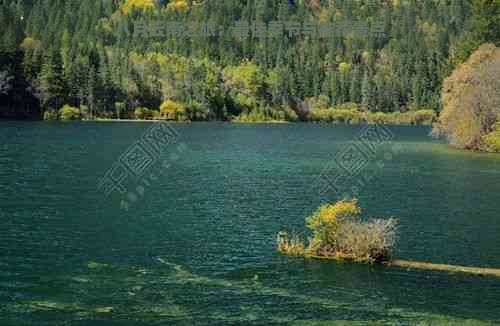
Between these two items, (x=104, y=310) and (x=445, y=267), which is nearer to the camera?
(x=104, y=310)

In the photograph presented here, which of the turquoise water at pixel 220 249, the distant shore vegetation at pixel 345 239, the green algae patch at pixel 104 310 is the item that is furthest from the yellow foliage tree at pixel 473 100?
the green algae patch at pixel 104 310

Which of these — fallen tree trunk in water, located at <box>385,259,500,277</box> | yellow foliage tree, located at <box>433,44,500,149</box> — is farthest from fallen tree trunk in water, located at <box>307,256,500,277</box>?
yellow foliage tree, located at <box>433,44,500,149</box>

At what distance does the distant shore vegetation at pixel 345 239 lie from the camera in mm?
39000

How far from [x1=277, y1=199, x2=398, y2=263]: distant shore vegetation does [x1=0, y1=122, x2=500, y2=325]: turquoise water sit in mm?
1082

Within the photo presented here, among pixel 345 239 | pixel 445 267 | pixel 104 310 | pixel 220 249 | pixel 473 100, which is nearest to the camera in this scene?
pixel 104 310

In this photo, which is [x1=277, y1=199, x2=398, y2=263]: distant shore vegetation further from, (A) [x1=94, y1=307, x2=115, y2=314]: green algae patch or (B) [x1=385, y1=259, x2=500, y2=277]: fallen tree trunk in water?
(A) [x1=94, y1=307, x2=115, y2=314]: green algae patch

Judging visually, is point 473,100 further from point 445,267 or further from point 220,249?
point 220,249

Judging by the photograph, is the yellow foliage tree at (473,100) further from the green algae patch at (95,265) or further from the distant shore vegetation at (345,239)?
the green algae patch at (95,265)

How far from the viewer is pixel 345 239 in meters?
39.8

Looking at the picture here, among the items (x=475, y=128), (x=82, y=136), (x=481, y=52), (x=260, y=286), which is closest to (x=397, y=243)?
(x=260, y=286)

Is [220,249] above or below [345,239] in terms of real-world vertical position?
below

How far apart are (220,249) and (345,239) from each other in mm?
7987

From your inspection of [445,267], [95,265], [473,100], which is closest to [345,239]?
[445,267]

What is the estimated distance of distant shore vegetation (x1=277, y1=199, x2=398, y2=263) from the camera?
128 feet
